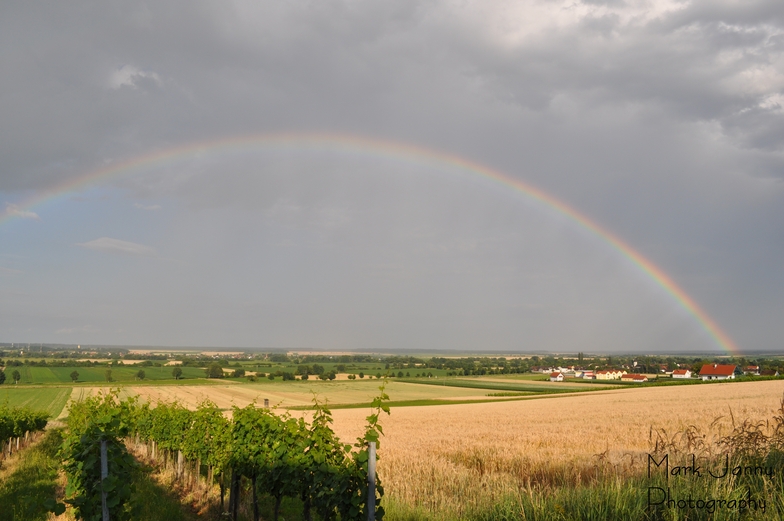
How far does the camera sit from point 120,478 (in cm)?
844

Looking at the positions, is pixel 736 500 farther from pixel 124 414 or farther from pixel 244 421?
pixel 124 414

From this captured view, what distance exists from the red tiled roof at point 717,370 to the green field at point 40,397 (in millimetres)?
123799

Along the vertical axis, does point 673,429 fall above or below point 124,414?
below

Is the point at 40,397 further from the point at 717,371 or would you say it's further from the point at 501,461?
the point at 717,371

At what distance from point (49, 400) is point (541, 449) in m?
74.8

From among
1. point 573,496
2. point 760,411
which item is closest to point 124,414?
point 573,496

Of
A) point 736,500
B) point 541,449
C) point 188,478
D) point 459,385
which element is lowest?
point 459,385

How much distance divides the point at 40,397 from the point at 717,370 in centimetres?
13060

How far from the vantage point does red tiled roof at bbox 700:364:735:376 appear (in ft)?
387

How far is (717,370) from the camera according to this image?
396ft

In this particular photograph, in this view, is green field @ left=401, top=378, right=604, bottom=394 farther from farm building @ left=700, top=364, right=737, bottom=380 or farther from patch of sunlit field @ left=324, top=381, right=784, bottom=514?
patch of sunlit field @ left=324, top=381, right=784, bottom=514

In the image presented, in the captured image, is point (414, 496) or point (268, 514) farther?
point (268, 514)

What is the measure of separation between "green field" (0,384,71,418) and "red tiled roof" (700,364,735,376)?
123799 mm

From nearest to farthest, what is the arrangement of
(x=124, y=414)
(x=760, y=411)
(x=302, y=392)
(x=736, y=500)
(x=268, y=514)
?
(x=736, y=500) < (x=268, y=514) < (x=124, y=414) < (x=760, y=411) < (x=302, y=392)
